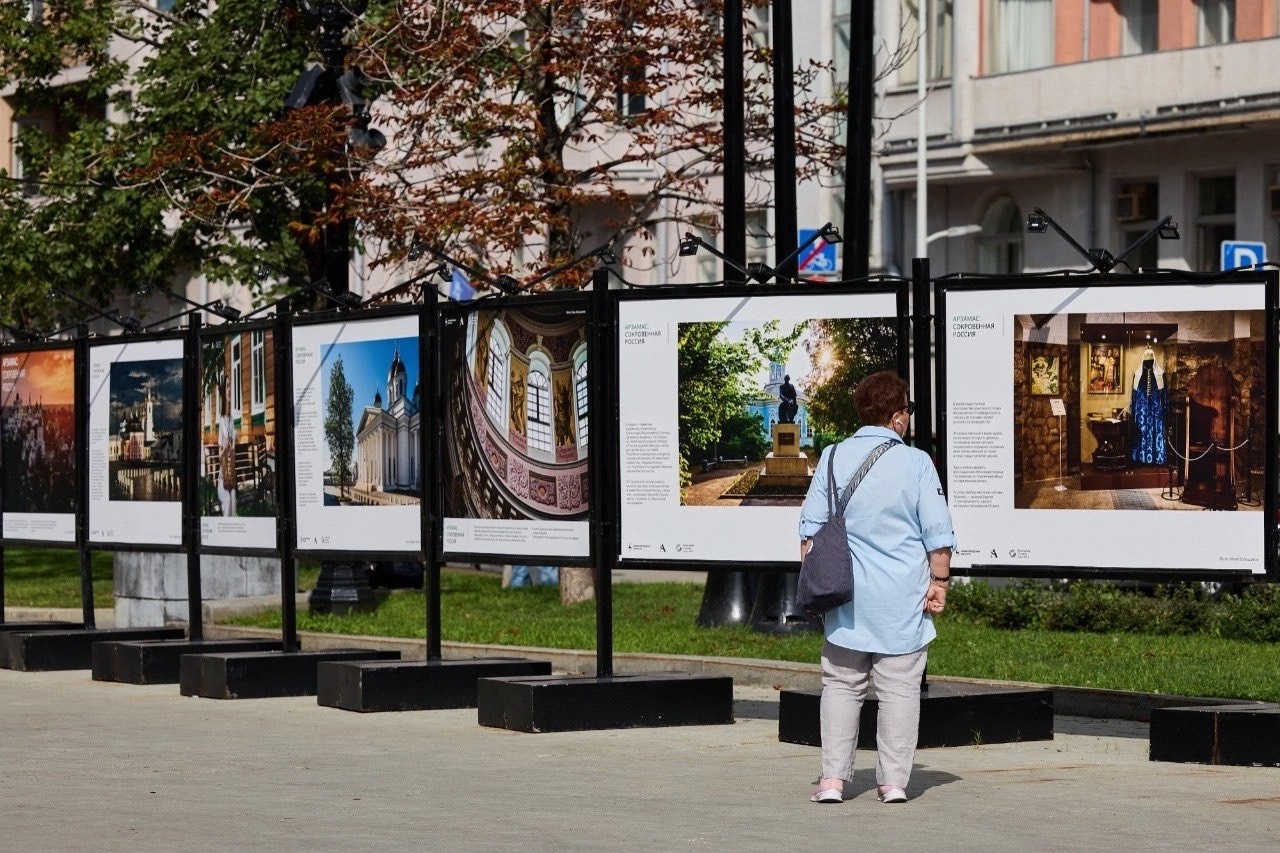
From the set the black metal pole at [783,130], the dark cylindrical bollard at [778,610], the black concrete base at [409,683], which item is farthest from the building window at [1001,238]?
the black concrete base at [409,683]

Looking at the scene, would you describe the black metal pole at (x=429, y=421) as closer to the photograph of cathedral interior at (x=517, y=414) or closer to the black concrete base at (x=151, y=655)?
the photograph of cathedral interior at (x=517, y=414)

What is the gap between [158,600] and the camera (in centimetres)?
2088

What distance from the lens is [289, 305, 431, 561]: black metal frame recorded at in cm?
1435

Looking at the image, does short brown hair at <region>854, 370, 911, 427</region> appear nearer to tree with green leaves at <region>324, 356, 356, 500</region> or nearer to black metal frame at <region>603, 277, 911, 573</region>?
black metal frame at <region>603, 277, 911, 573</region>

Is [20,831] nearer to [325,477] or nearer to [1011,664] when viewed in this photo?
[325,477]

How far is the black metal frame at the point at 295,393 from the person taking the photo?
565 inches

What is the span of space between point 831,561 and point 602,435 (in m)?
3.10

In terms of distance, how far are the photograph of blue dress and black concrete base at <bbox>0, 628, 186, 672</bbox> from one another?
8.13 meters

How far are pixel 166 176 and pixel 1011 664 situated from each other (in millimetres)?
14166

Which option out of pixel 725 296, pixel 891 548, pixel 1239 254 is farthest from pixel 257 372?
pixel 1239 254

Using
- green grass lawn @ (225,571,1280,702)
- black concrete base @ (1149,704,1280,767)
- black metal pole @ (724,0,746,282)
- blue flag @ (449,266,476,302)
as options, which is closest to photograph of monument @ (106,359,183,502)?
green grass lawn @ (225,571,1280,702)

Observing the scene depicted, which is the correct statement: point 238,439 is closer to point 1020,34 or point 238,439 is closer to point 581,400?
point 581,400

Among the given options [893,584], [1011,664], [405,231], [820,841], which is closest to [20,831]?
[820,841]

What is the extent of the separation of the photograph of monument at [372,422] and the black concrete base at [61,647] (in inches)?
131
